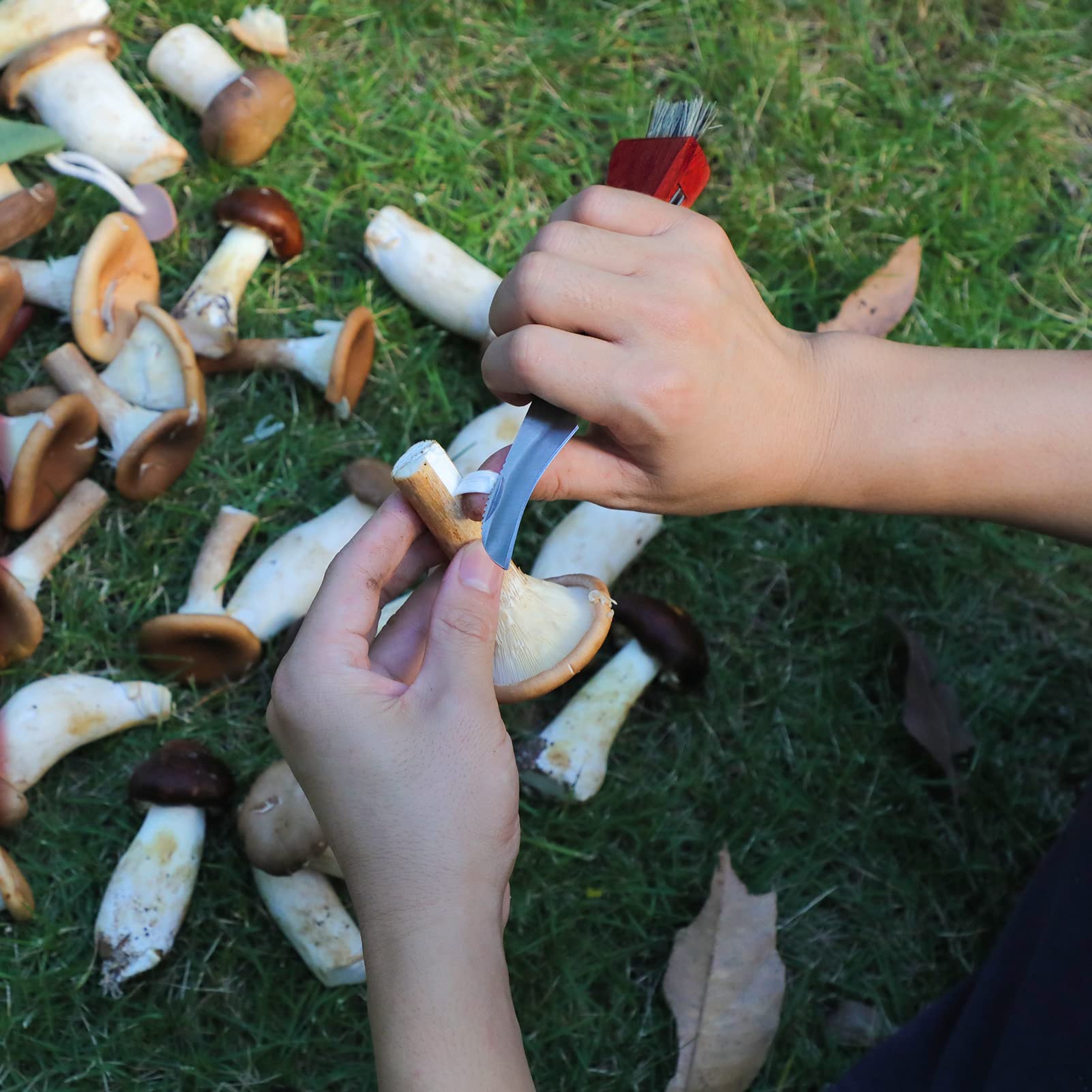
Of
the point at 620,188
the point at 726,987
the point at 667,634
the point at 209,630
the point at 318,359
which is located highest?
the point at 620,188

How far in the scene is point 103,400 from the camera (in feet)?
10.7

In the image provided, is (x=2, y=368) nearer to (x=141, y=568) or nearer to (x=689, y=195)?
(x=141, y=568)

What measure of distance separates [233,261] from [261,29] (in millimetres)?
969

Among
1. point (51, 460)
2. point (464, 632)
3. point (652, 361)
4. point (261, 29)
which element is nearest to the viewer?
point (464, 632)

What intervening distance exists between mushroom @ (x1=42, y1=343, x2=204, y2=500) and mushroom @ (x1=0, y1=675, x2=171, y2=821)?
632 mm

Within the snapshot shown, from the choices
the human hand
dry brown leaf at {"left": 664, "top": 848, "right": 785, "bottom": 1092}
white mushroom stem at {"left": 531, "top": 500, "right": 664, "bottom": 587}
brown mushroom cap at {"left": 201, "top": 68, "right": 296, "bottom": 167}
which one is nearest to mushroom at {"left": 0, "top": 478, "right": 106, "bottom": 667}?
brown mushroom cap at {"left": 201, "top": 68, "right": 296, "bottom": 167}

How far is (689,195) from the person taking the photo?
2223mm

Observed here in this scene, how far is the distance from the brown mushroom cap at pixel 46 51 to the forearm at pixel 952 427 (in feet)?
9.20

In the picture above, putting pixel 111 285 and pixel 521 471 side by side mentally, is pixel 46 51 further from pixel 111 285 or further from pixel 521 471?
pixel 521 471

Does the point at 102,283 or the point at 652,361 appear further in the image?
the point at 102,283

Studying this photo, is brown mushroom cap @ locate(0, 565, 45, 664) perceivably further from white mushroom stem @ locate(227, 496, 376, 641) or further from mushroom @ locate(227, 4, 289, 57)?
mushroom @ locate(227, 4, 289, 57)

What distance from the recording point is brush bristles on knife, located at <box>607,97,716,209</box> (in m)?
2.08

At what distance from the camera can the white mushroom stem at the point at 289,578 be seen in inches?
126

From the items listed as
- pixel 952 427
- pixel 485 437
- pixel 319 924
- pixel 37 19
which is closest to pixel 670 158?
pixel 952 427
